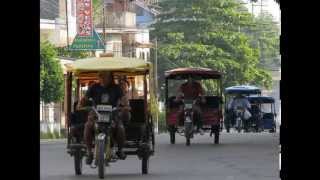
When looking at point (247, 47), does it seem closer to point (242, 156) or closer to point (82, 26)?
point (82, 26)

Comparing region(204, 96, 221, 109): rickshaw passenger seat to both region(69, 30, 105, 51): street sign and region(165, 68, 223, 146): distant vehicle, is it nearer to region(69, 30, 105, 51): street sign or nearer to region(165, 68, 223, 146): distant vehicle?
region(165, 68, 223, 146): distant vehicle

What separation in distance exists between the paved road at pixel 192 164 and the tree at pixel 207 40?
37.3 meters

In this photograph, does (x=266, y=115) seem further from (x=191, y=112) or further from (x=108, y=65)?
(x=108, y=65)

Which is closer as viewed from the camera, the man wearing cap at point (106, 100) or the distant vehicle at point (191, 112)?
the man wearing cap at point (106, 100)

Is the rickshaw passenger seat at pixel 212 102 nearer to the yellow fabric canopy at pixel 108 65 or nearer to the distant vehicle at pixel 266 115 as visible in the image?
the yellow fabric canopy at pixel 108 65

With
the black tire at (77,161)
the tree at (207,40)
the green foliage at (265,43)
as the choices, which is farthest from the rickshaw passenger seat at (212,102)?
the green foliage at (265,43)

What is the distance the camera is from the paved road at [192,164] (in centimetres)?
1467

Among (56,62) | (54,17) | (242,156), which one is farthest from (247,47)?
(242,156)

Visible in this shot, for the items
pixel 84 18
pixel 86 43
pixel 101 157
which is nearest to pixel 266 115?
pixel 86 43

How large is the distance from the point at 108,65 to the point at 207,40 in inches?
1850

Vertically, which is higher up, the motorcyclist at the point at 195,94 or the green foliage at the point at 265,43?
the green foliage at the point at 265,43

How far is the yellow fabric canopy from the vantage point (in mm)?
14656

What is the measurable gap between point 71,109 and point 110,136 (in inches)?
56.4
